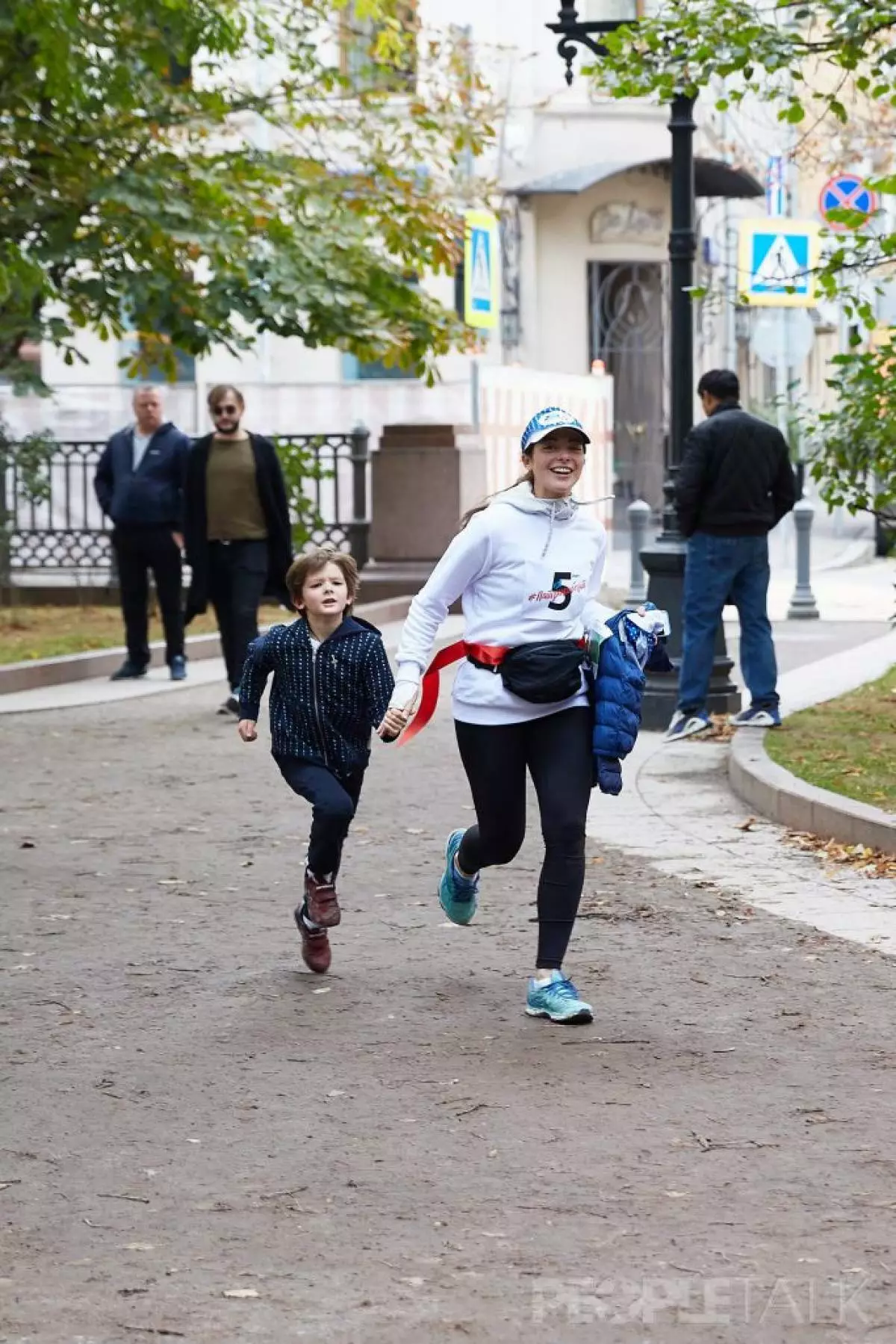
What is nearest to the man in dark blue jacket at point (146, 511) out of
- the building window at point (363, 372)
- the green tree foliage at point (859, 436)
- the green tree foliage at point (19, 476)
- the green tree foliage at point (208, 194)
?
the green tree foliage at point (208, 194)

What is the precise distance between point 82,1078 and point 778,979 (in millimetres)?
2210

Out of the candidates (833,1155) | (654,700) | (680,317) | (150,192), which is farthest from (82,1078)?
(150,192)

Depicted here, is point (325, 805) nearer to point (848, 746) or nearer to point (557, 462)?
point (557, 462)

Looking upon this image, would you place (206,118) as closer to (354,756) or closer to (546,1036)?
(354,756)

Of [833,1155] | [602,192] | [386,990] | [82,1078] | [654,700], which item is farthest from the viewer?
[602,192]

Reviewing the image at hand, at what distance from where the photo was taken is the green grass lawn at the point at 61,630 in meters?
18.5

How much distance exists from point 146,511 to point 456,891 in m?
9.44

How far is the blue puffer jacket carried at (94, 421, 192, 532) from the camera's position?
16.6m

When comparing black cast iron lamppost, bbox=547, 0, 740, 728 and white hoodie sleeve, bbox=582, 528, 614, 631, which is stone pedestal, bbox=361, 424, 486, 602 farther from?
white hoodie sleeve, bbox=582, 528, 614, 631

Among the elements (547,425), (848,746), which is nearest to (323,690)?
(547,425)

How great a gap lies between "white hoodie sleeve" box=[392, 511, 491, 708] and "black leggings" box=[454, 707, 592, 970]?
196 mm

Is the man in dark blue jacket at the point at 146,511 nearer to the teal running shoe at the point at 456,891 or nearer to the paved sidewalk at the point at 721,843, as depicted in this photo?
the paved sidewalk at the point at 721,843

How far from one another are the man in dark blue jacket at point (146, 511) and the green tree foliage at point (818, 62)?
537 cm

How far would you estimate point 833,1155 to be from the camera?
5387 mm
